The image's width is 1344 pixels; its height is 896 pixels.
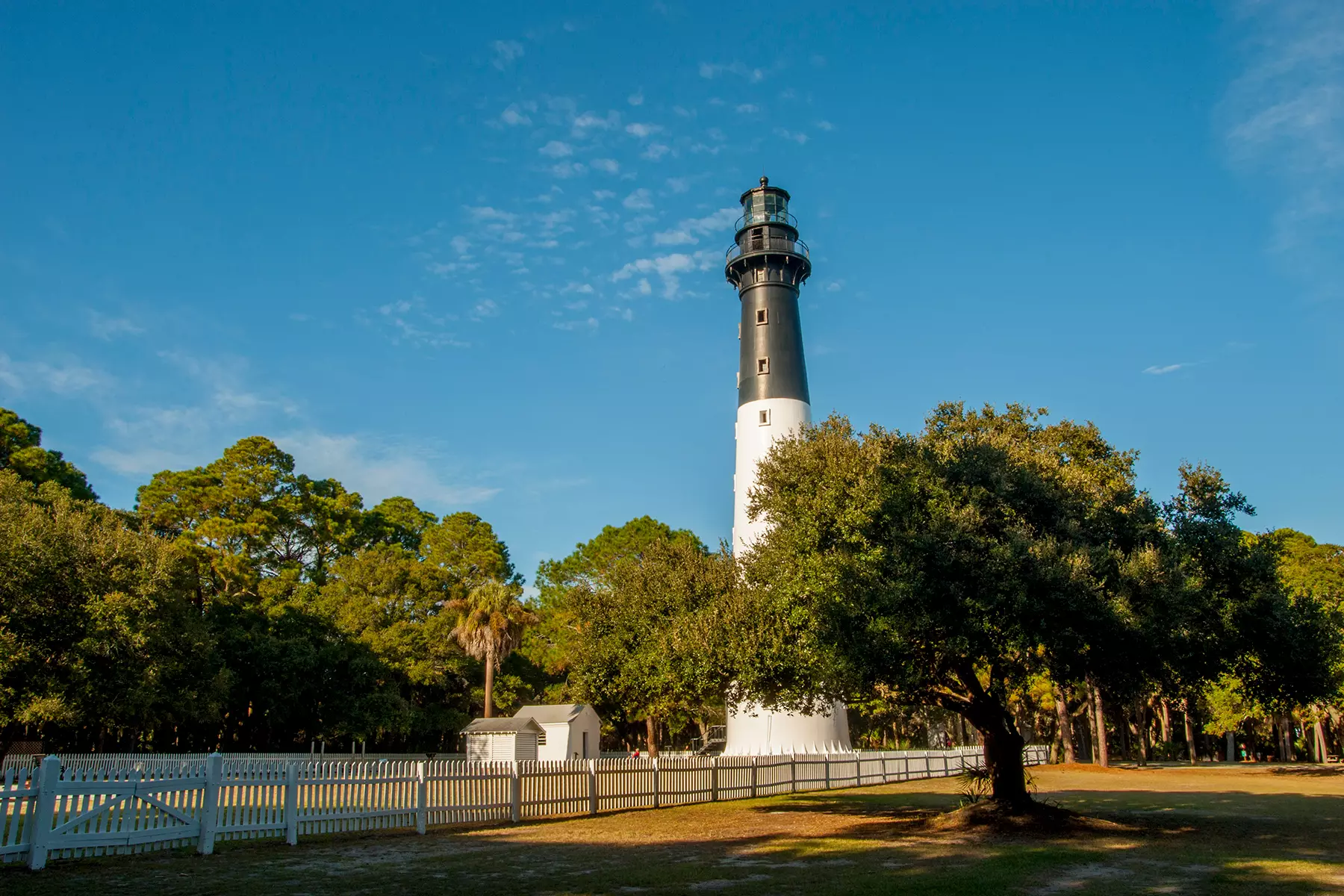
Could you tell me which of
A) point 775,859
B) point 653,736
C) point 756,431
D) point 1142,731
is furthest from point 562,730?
point 1142,731

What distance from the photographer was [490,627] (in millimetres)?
42688

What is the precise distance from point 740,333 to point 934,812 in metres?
20.8

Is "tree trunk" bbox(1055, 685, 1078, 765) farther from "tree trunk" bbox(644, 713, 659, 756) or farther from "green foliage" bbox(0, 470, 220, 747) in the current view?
"green foliage" bbox(0, 470, 220, 747)

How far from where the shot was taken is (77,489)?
164ft

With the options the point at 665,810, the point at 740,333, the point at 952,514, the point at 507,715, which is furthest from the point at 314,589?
the point at 952,514

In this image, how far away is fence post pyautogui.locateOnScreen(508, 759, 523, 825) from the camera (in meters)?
18.3

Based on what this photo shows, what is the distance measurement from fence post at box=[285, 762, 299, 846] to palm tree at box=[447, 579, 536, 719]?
2775 centimetres

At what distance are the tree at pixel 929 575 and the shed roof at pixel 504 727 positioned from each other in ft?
72.0

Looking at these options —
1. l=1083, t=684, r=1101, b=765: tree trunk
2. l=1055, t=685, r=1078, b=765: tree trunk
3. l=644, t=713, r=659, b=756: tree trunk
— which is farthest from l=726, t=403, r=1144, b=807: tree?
l=644, t=713, r=659, b=756: tree trunk

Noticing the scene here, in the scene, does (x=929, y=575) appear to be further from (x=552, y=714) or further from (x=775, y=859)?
(x=552, y=714)

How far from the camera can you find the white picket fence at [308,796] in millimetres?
11781

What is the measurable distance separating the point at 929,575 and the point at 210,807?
11979 mm

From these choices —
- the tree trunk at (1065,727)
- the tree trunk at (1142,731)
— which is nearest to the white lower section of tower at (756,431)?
the tree trunk at (1065,727)

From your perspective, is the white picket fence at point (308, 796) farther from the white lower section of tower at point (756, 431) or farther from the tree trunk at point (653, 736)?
the tree trunk at point (653, 736)
